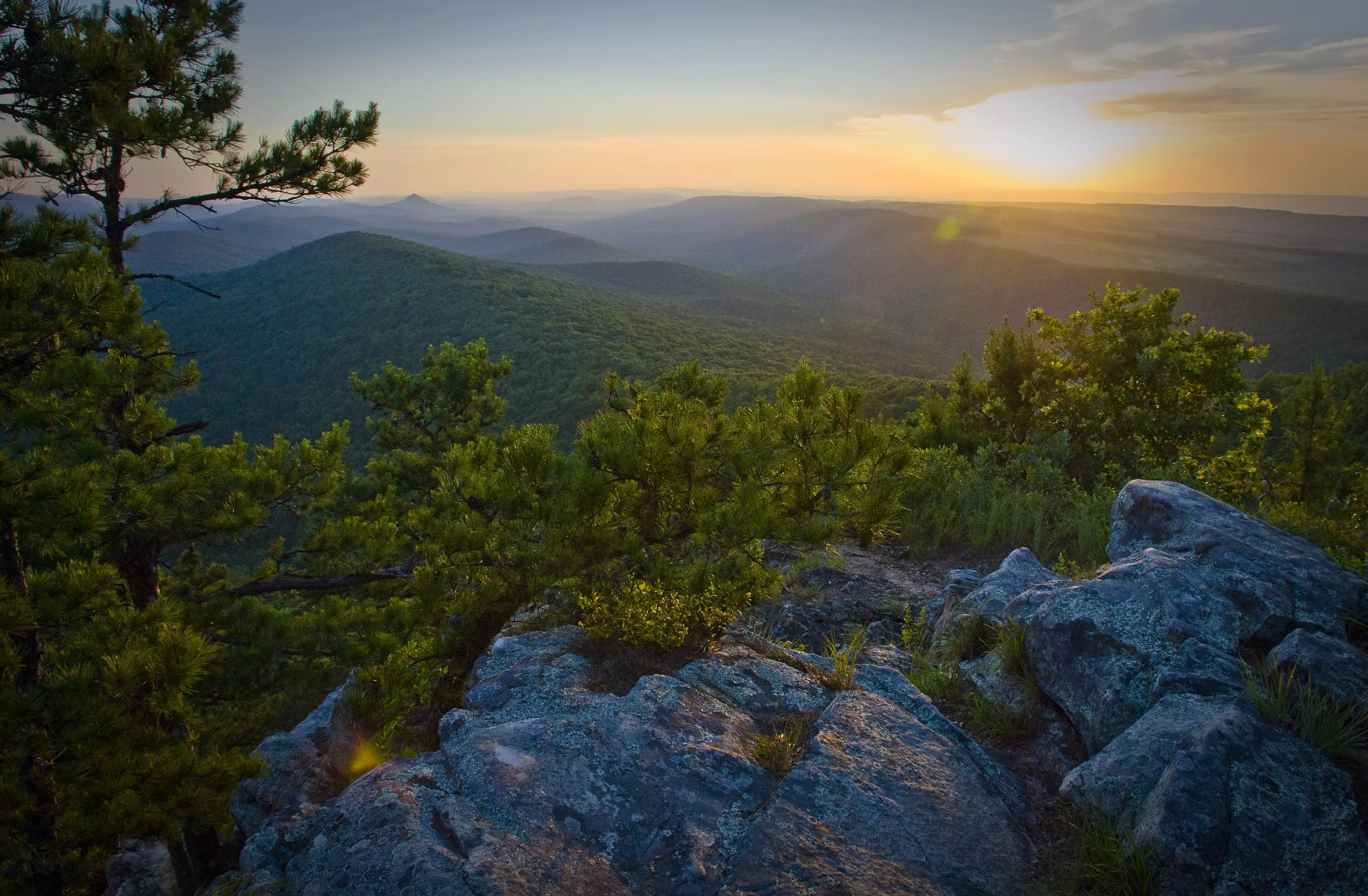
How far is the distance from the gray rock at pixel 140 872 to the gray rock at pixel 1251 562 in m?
7.22

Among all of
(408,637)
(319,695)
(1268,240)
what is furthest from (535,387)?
(1268,240)

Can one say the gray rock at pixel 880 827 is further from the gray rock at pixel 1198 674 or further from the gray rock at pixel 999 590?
the gray rock at pixel 999 590

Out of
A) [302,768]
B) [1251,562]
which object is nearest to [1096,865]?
[1251,562]

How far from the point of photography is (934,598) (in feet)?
16.4

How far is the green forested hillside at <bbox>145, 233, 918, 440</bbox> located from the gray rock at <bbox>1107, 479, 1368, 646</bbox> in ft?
101

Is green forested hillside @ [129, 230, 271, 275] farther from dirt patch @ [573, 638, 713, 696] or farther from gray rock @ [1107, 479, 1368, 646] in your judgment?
gray rock @ [1107, 479, 1368, 646]

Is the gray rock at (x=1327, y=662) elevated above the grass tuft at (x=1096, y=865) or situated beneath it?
elevated above

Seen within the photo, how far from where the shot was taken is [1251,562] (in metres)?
3.54

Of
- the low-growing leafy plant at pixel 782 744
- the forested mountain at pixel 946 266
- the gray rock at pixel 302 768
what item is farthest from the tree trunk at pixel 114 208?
the forested mountain at pixel 946 266

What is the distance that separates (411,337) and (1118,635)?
6374cm

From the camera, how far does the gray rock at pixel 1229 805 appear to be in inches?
84.8

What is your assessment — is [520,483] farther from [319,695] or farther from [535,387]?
[535,387]

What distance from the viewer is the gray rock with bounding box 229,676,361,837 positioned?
3.79 meters

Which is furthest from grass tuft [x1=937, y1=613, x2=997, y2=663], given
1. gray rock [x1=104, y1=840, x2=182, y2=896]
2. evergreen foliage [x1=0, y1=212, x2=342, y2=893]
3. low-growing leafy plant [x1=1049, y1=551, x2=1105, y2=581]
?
gray rock [x1=104, y1=840, x2=182, y2=896]
